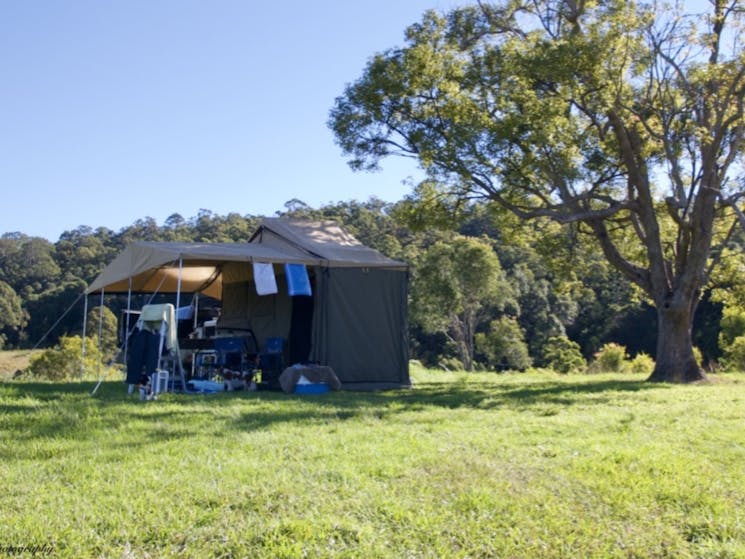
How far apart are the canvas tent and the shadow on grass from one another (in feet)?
2.12

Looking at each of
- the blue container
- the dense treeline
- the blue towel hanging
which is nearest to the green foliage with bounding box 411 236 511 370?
the dense treeline

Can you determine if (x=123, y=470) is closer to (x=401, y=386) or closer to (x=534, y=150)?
(x=401, y=386)

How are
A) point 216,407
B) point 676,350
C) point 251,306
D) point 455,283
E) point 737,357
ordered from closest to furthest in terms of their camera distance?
point 216,407, point 251,306, point 676,350, point 737,357, point 455,283

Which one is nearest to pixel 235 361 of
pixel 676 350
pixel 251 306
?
pixel 251 306

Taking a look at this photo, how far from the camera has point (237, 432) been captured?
4.85 metres

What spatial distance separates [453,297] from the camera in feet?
86.8

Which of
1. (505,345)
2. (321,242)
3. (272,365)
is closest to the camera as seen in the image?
(272,365)

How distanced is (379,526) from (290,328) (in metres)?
6.56

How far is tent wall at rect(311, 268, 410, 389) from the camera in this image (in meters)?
8.77

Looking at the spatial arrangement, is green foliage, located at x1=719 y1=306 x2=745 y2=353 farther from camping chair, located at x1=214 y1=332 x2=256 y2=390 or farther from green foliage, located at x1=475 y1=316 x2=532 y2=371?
camping chair, located at x1=214 y1=332 x2=256 y2=390

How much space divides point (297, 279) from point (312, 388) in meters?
1.31

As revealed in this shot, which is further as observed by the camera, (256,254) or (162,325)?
(256,254)

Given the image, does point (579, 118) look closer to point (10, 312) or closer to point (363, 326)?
point (363, 326)

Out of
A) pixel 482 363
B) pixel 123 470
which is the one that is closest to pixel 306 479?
pixel 123 470
